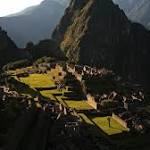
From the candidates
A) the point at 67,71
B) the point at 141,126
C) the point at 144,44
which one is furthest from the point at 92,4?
the point at 141,126

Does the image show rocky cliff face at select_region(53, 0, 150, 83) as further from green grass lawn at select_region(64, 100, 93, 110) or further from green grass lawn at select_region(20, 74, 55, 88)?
green grass lawn at select_region(64, 100, 93, 110)

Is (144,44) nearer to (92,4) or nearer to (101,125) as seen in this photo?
(92,4)

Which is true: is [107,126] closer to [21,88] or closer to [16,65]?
[21,88]

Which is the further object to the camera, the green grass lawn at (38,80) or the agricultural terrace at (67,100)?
the green grass lawn at (38,80)

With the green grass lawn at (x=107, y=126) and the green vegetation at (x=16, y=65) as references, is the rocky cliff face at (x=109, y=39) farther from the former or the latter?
the green grass lawn at (x=107, y=126)

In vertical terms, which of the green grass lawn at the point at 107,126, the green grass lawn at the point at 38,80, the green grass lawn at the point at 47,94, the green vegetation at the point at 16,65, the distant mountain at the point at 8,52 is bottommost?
the green grass lawn at the point at 107,126

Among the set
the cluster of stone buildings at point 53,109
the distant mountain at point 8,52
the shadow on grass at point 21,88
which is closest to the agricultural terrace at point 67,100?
the shadow on grass at point 21,88

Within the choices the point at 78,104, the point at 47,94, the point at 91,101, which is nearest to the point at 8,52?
the point at 47,94
